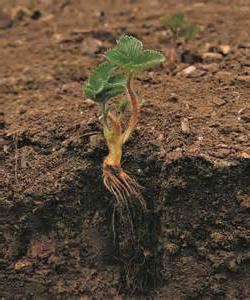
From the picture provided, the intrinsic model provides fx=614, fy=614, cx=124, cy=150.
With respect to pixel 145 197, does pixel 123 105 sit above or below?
above

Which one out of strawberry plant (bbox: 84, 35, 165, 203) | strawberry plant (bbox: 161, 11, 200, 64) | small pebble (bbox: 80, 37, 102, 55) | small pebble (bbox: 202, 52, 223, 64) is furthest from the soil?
small pebble (bbox: 80, 37, 102, 55)

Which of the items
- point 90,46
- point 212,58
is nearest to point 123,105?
point 212,58

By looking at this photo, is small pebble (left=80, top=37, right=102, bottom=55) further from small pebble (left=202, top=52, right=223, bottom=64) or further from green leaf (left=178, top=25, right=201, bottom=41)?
small pebble (left=202, top=52, right=223, bottom=64)

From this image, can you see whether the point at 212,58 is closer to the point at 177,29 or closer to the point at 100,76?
the point at 177,29

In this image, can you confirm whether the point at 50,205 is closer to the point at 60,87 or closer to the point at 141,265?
the point at 141,265

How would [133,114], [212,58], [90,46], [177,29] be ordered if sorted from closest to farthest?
[133,114], [212,58], [177,29], [90,46]

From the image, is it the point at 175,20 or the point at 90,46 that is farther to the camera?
the point at 90,46

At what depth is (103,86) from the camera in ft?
5.93

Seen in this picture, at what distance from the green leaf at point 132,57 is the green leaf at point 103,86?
0.08 meters

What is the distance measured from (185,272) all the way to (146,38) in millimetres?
Result: 1242

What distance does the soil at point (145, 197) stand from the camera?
1.87 m

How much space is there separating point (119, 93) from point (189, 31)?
82cm

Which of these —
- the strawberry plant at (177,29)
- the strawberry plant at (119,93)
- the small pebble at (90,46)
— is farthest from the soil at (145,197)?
the small pebble at (90,46)

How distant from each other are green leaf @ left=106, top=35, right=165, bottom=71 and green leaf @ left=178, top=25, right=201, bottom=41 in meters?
0.78
